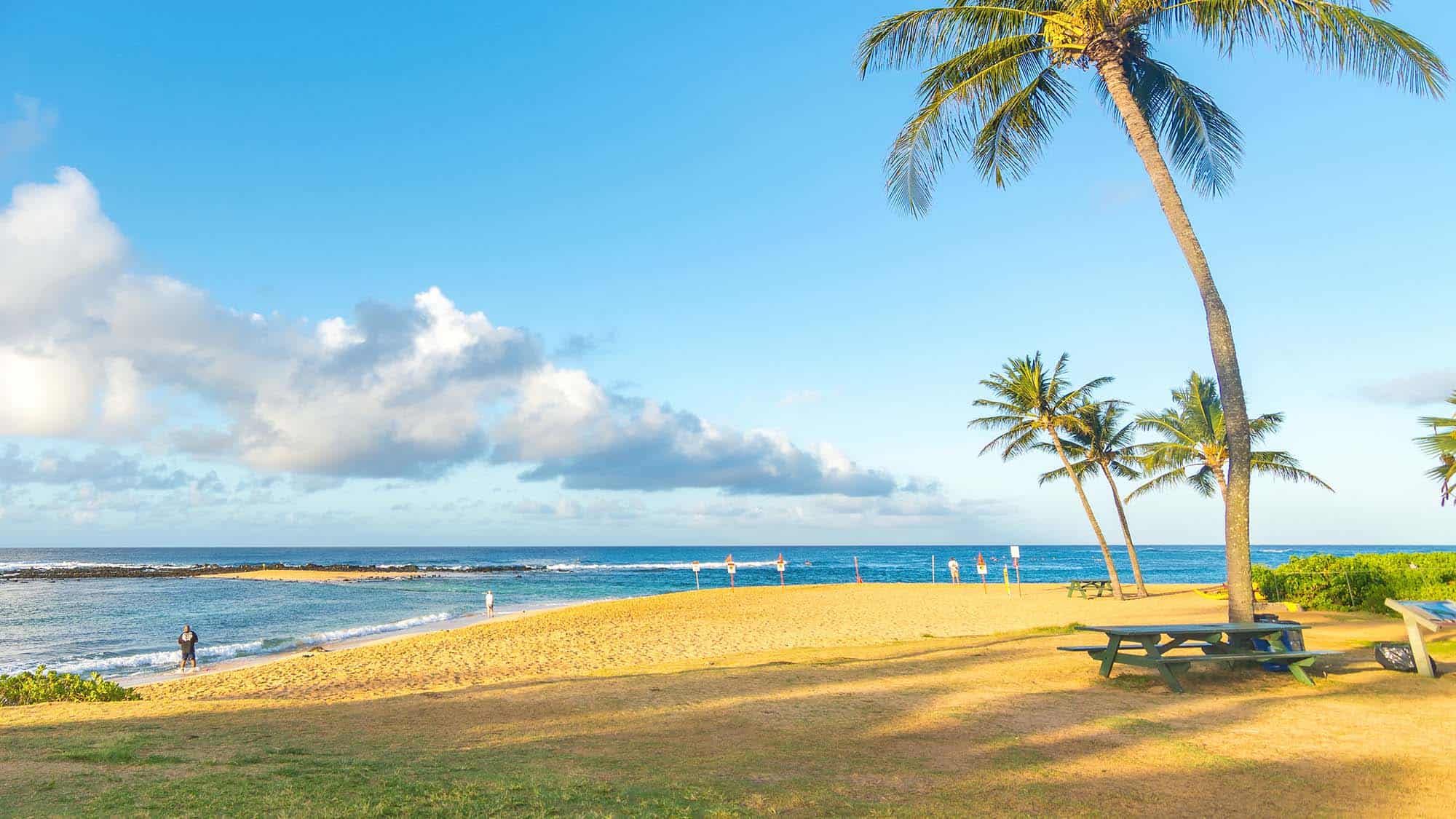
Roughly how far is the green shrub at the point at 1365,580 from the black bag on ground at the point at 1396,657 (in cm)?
888

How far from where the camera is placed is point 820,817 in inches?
186

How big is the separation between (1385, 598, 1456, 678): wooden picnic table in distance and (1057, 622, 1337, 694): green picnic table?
0.99 m

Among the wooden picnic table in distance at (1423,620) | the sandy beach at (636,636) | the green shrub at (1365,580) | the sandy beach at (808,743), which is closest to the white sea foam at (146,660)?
the sandy beach at (636,636)

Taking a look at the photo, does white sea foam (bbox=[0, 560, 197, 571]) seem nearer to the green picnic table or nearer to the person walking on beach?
the person walking on beach

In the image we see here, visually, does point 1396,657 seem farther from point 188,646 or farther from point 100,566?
point 100,566

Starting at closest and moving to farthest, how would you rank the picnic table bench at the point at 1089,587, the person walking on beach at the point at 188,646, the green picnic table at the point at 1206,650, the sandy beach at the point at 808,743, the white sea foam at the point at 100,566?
the sandy beach at the point at 808,743 → the green picnic table at the point at 1206,650 → the person walking on beach at the point at 188,646 → the picnic table bench at the point at 1089,587 → the white sea foam at the point at 100,566

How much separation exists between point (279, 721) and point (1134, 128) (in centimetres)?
1277

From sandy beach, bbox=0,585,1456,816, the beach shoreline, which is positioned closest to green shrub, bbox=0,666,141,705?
sandy beach, bbox=0,585,1456,816

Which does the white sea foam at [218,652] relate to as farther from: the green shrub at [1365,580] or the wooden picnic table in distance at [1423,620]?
the green shrub at [1365,580]

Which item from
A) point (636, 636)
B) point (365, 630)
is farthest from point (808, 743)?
point (365, 630)

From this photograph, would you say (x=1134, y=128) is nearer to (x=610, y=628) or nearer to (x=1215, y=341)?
(x=1215, y=341)

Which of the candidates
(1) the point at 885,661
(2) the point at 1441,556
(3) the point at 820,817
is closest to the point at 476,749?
(3) the point at 820,817

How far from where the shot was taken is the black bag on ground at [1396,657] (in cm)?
973

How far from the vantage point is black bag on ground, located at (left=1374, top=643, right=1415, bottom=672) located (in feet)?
31.9
